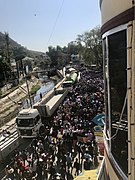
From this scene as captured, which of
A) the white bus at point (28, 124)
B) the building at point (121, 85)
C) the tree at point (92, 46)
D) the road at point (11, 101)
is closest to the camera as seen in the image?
the building at point (121, 85)

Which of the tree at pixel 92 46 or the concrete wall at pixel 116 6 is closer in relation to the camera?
the concrete wall at pixel 116 6

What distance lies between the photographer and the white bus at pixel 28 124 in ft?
69.0

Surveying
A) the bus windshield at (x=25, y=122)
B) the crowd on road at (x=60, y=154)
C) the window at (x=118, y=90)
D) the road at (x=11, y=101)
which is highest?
the window at (x=118, y=90)

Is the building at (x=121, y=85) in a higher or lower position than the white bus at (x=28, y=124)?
higher

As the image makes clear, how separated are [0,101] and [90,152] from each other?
3954 cm

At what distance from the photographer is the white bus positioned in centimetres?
2103

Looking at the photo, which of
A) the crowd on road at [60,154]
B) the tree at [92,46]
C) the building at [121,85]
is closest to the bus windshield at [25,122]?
the crowd on road at [60,154]

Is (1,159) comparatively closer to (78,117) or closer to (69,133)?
(69,133)

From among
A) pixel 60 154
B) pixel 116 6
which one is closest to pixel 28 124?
pixel 60 154

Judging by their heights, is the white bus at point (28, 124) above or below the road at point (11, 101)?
above

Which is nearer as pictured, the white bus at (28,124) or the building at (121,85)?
the building at (121,85)

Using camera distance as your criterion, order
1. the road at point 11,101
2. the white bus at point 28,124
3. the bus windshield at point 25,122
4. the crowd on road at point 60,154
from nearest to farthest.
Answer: the crowd on road at point 60,154, the white bus at point 28,124, the bus windshield at point 25,122, the road at point 11,101

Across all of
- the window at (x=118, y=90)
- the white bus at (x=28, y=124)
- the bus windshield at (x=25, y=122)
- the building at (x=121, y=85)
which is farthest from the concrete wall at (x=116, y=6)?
the bus windshield at (x=25, y=122)

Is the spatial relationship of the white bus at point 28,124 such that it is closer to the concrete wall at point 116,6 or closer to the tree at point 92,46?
the concrete wall at point 116,6
